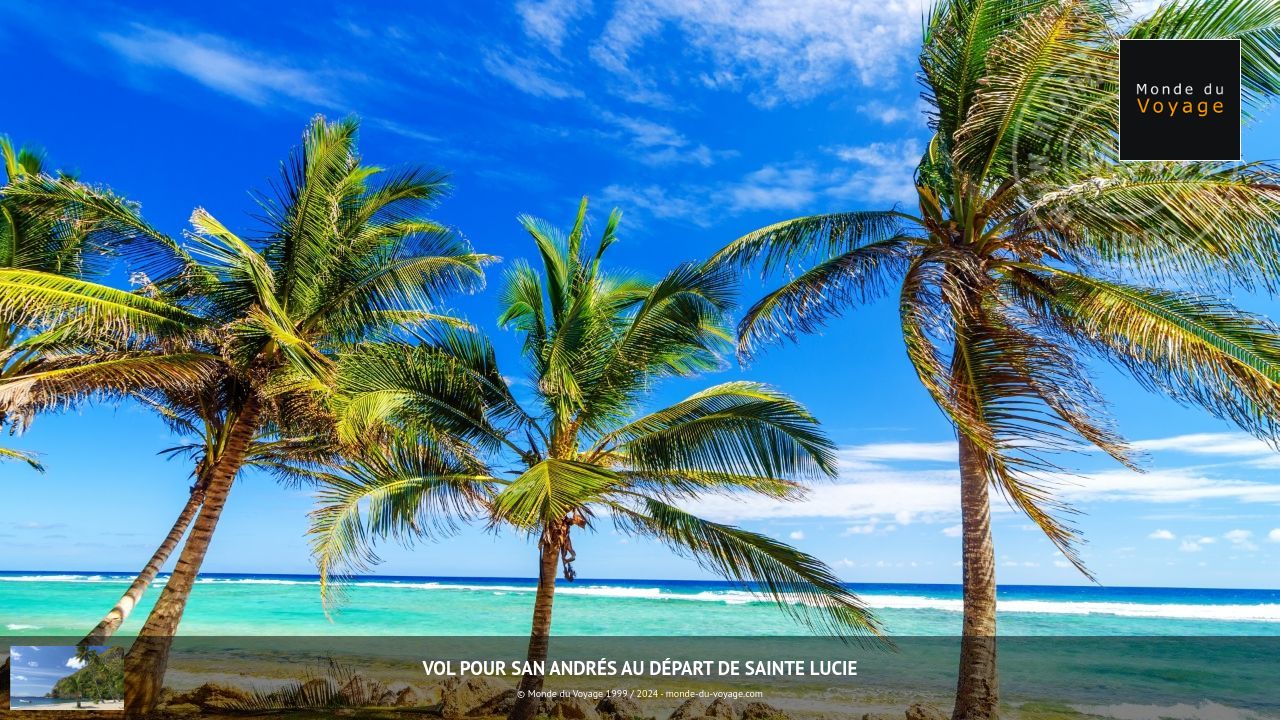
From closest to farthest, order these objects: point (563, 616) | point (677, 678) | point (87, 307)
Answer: point (87, 307) → point (677, 678) → point (563, 616)

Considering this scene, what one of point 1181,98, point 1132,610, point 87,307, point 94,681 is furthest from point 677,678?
point 1132,610

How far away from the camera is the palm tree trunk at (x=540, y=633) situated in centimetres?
792

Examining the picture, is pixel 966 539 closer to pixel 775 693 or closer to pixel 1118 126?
pixel 1118 126

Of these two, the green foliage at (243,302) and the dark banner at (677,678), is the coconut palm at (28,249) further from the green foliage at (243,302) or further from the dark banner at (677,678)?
the dark banner at (677,678)

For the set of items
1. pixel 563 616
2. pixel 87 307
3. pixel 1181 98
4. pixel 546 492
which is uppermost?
pixel 1181 98

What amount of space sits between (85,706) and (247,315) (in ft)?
13.7

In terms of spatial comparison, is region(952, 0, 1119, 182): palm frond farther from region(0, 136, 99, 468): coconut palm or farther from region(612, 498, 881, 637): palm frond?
region(0, 136, 99, 468): coconut palm

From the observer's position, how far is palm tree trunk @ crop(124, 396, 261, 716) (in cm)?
772

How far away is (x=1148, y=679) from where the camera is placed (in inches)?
631

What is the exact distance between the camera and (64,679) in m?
7.51

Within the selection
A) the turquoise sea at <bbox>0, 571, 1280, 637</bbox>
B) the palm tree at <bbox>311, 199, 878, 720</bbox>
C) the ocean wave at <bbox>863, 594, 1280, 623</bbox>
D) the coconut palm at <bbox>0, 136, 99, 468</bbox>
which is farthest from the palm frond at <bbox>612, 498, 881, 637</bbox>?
the ocean wave at <bbox>863, 594, 1280, 623</bbox>

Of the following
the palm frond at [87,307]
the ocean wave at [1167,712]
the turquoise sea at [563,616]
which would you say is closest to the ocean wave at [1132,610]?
the turquoise sea at [563,616]

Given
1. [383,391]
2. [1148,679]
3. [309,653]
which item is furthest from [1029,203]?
[309,653]

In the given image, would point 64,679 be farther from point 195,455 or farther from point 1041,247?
point 1041,247
